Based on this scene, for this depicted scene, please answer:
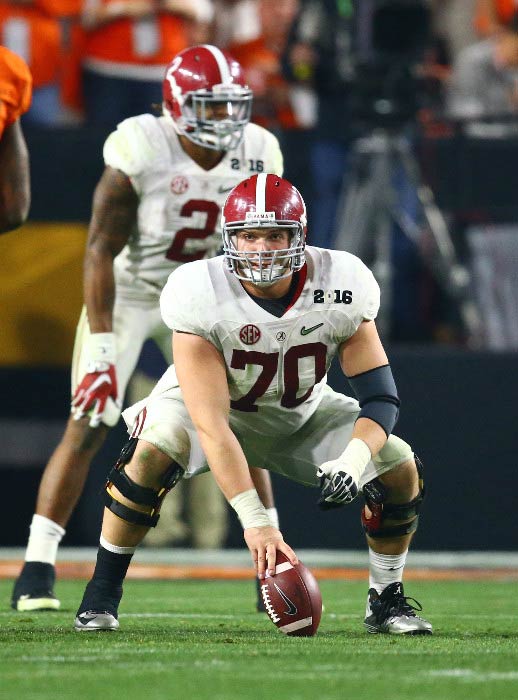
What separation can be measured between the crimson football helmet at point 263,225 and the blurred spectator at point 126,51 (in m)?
3.88

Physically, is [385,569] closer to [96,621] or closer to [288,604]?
[288,604]

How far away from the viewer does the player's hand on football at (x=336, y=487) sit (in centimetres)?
390

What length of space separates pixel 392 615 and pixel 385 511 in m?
0.31

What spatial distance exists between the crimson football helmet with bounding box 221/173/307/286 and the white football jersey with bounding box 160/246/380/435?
0.31ft

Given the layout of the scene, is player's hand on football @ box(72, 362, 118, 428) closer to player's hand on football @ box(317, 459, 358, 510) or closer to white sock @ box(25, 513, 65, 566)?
white sock @ box(25, 513, 65, 566)

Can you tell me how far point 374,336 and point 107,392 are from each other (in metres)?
1.29

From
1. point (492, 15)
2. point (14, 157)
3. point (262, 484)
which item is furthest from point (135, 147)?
point (492, 15)

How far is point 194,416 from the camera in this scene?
4.05m

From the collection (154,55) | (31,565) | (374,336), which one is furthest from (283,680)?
(154,55)

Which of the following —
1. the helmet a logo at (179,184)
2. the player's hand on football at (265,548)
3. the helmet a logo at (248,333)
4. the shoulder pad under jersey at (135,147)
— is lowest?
the player's hand on football at (265,548)

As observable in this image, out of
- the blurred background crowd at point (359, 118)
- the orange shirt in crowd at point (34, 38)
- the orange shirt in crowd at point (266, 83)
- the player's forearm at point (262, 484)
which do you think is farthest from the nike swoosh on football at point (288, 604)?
the orange shirt in crowd at point (34, 38)

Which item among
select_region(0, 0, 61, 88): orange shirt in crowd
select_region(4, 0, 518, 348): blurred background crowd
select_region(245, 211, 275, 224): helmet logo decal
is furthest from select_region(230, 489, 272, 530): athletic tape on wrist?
select_region(0, 0, 61, 88): orange shirt in crowd

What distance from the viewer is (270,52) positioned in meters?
8.83

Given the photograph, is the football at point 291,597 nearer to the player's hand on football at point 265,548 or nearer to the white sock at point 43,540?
the player's hand on football at point 265,548
